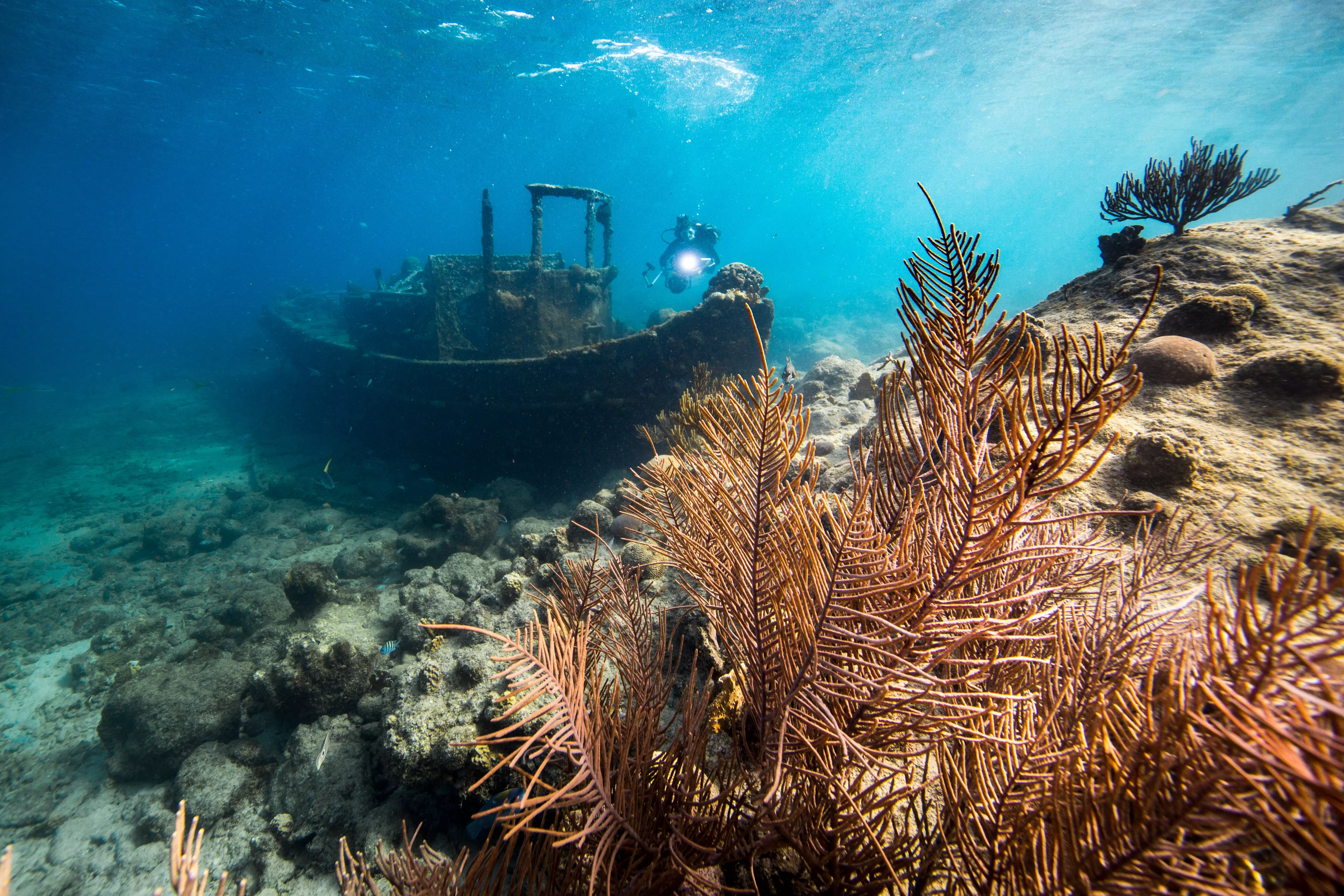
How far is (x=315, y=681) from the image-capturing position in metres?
4.75

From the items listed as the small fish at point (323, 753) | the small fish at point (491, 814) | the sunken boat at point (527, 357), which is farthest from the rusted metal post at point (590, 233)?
the small fish at point (491, 814)

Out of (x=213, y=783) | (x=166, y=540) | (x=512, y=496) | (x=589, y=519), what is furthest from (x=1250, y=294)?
(x=166, y=540)

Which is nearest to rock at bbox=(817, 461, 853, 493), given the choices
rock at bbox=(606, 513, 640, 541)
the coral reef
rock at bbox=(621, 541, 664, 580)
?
rock at bbox=(621, 541, 664, 580)

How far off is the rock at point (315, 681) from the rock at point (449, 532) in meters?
2.70

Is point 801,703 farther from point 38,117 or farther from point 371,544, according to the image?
point 38,117

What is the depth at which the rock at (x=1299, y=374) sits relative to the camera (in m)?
3.44

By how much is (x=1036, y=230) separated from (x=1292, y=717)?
173074mm

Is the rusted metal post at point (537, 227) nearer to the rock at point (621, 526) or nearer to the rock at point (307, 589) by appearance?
the rock at point (621, 526)

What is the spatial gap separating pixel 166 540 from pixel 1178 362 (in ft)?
53.4

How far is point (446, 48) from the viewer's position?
24703 millimetres

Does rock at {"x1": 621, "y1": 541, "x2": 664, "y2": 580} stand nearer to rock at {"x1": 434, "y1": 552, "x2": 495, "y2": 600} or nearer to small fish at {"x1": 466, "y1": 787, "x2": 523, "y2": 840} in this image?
small fish at {"x1": 466, "y1": 787, "x2": 523, "y2": 840}

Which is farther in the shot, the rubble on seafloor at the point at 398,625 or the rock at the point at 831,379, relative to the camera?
the rock at the point at 831,379

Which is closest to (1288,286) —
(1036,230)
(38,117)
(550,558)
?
(550,558)

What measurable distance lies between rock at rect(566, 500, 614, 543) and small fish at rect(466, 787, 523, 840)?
301 centimetres
